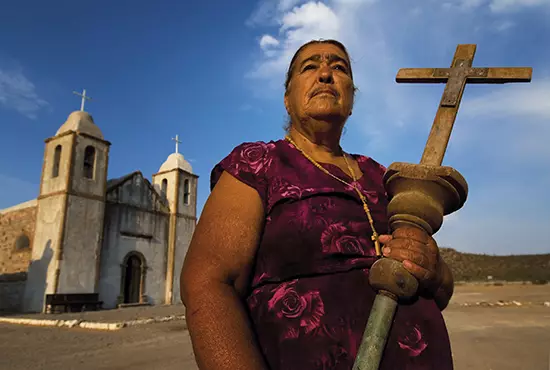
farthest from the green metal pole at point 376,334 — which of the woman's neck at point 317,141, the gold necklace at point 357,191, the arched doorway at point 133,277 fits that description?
the arched doorway at point 133,277

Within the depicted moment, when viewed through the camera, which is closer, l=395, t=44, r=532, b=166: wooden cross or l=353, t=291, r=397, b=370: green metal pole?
l=353, t=291, r=397, b=370: green metal pole

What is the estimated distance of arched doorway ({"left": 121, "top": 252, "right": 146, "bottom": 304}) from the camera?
1822cm

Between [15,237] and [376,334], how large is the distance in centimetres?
2158

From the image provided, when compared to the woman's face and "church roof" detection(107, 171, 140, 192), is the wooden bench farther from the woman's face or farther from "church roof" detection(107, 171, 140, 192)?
the woman's face

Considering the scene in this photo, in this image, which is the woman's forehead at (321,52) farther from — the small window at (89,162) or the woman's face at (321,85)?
the small window at (89,162)

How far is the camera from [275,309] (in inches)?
48.0

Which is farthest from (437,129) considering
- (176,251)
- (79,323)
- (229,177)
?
(176,251)

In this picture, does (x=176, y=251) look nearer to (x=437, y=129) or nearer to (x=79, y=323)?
(x=79, y=323)

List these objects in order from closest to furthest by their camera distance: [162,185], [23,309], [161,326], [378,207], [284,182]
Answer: [284,182] → [378,207] → [161,326] → [23,309] → [162,185]

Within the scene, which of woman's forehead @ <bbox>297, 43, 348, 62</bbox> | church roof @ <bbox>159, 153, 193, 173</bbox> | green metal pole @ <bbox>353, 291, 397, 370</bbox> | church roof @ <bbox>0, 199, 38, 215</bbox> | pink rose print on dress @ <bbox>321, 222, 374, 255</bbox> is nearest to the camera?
green metal pole @ <bbox>353, 291, 397, 370</bbox>

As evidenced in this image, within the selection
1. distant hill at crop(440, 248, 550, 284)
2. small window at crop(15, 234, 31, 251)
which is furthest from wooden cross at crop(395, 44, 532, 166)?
distant hill at crop(440, 248, 550, 284)

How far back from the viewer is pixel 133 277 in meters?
18.5

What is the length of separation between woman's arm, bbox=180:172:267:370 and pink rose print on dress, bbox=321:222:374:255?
235 mm

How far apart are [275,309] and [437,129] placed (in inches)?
35.4
